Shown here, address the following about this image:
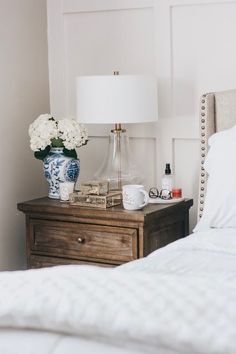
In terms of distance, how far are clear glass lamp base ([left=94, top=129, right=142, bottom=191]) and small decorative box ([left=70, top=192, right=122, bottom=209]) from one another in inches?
5.8

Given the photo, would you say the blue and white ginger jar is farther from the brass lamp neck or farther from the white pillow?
the white pillow

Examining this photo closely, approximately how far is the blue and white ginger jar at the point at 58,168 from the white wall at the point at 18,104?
0.28 meters

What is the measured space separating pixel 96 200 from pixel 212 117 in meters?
0.60

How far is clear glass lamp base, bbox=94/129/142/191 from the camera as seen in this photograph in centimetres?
353

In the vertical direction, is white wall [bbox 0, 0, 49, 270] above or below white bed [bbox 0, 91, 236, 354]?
above

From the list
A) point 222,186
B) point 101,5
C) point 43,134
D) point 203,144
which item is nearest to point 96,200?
point 43,134

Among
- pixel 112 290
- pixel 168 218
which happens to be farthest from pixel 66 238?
pixel 112 290

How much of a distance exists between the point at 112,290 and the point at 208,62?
2.06m

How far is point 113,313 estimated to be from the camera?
1.55 meters

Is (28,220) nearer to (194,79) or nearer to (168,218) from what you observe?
(168,218)

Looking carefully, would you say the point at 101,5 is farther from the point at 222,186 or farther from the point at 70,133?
the point at 222,186

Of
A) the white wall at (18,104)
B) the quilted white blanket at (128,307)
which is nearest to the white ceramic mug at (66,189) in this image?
the white wall at (18,104)

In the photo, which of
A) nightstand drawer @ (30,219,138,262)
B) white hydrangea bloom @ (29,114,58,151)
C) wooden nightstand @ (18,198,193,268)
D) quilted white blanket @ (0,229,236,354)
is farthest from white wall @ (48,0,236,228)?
quilted white blanket @ (0,229,236,354)

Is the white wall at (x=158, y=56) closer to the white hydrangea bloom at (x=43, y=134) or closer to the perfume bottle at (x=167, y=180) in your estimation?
the perfume bottle at (x=167, y=180)
